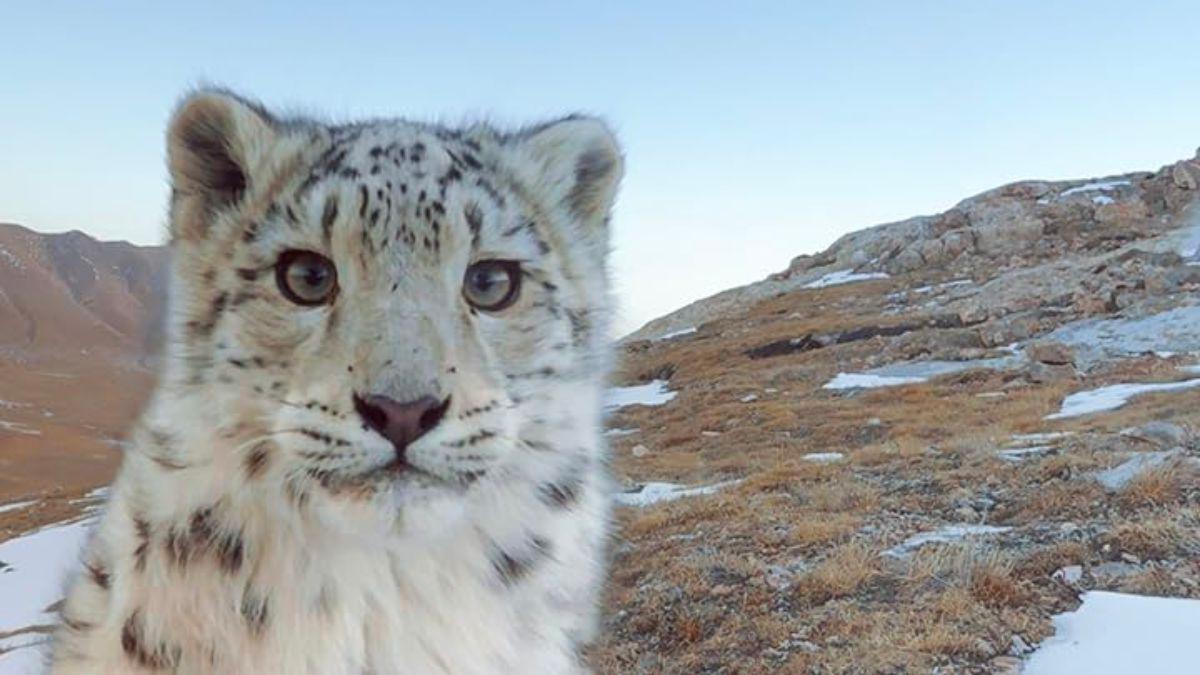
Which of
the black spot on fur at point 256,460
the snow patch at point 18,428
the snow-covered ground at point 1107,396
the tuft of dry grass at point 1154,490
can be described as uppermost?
the black spot on fur at point 256,460

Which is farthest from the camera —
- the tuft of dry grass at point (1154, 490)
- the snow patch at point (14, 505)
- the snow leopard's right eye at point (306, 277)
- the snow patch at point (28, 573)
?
the snow patch at point (14, 505)

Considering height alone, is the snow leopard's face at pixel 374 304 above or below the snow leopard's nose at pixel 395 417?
above

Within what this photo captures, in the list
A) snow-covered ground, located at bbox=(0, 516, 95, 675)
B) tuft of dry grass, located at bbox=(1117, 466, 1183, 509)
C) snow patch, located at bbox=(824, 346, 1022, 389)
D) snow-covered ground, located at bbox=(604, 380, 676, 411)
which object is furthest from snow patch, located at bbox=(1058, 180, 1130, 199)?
tuft of dry grass, located at bbox=(1117, 466, 1183, 509)

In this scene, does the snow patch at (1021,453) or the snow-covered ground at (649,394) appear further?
the snow-covered ground at (649,394)

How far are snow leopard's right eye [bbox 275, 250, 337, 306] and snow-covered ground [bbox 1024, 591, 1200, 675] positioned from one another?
9.24 metres

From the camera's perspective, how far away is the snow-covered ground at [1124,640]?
1006 cm

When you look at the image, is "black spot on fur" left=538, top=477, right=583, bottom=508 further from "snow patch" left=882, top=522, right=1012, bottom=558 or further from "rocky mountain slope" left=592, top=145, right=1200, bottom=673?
"snow patch" left=882, top=522, right=1012, bottom=558

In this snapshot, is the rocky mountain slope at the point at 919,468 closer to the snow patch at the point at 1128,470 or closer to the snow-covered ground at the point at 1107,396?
the snow patch at the point at 1128,470

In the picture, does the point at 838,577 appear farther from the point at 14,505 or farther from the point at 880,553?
the point at 14,505

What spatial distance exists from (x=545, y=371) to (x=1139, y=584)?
1117 centimetres

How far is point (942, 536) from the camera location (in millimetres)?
15992

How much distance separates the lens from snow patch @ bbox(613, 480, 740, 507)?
25.7 meters

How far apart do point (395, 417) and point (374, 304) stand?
1.44 ft

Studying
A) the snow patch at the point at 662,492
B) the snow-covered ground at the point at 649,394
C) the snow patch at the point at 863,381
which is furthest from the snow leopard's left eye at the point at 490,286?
the snow-covered ground at the point at 649,394
